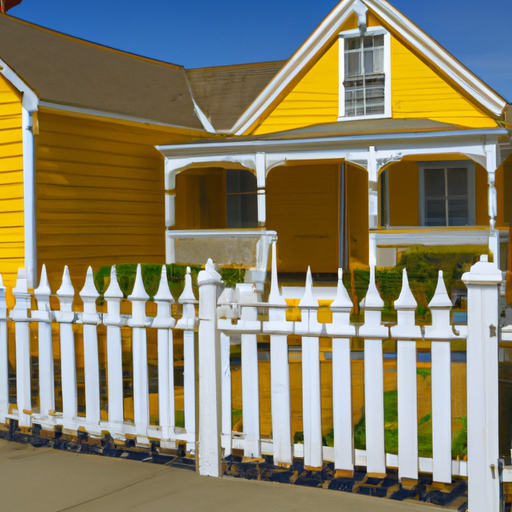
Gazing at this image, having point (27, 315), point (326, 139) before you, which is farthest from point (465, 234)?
point (27, 315)

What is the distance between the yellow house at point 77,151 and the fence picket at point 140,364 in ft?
20.7

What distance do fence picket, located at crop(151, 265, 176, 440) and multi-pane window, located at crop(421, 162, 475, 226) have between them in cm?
1107

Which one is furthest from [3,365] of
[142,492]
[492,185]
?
[492,185]

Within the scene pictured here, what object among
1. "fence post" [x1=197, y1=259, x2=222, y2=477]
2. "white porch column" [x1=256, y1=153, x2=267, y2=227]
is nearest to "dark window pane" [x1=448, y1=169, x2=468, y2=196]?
"white porch column" [x1=256, y1=153, x2=267, y2=227]

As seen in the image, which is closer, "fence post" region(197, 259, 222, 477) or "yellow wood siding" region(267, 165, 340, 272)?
"fence post" region(197, 259, 222, 477)

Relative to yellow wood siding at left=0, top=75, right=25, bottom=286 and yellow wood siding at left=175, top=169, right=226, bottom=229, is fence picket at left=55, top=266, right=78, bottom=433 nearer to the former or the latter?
yellow wood siding at left=0, top=75, right=25, bottom=286

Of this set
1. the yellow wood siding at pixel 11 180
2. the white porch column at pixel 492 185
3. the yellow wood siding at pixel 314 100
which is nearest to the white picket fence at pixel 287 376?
the yellow wood siding at pixel 11 180

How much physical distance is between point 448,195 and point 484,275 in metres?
11.6

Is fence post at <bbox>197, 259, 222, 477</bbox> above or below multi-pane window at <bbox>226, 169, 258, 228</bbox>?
below

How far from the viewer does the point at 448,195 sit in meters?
15.4

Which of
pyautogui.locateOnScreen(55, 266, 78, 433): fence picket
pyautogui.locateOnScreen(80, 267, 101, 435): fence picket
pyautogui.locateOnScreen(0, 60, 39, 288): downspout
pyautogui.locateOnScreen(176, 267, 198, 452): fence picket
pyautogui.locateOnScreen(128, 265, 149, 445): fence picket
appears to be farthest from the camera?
pyautogui.locateOnScreen(0, 60, 39, 288): downspout

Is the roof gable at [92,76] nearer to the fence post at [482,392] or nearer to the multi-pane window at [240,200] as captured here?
the multi-pane window at [240,200]

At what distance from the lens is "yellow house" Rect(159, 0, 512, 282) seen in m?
12.7

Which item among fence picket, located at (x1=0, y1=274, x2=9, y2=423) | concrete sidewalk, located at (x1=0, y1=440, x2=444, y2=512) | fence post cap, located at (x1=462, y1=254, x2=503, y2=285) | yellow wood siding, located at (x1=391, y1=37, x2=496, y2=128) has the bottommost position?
concrete sidewalk, located at (x1=0, y1=440, x2=444, y2=512)
